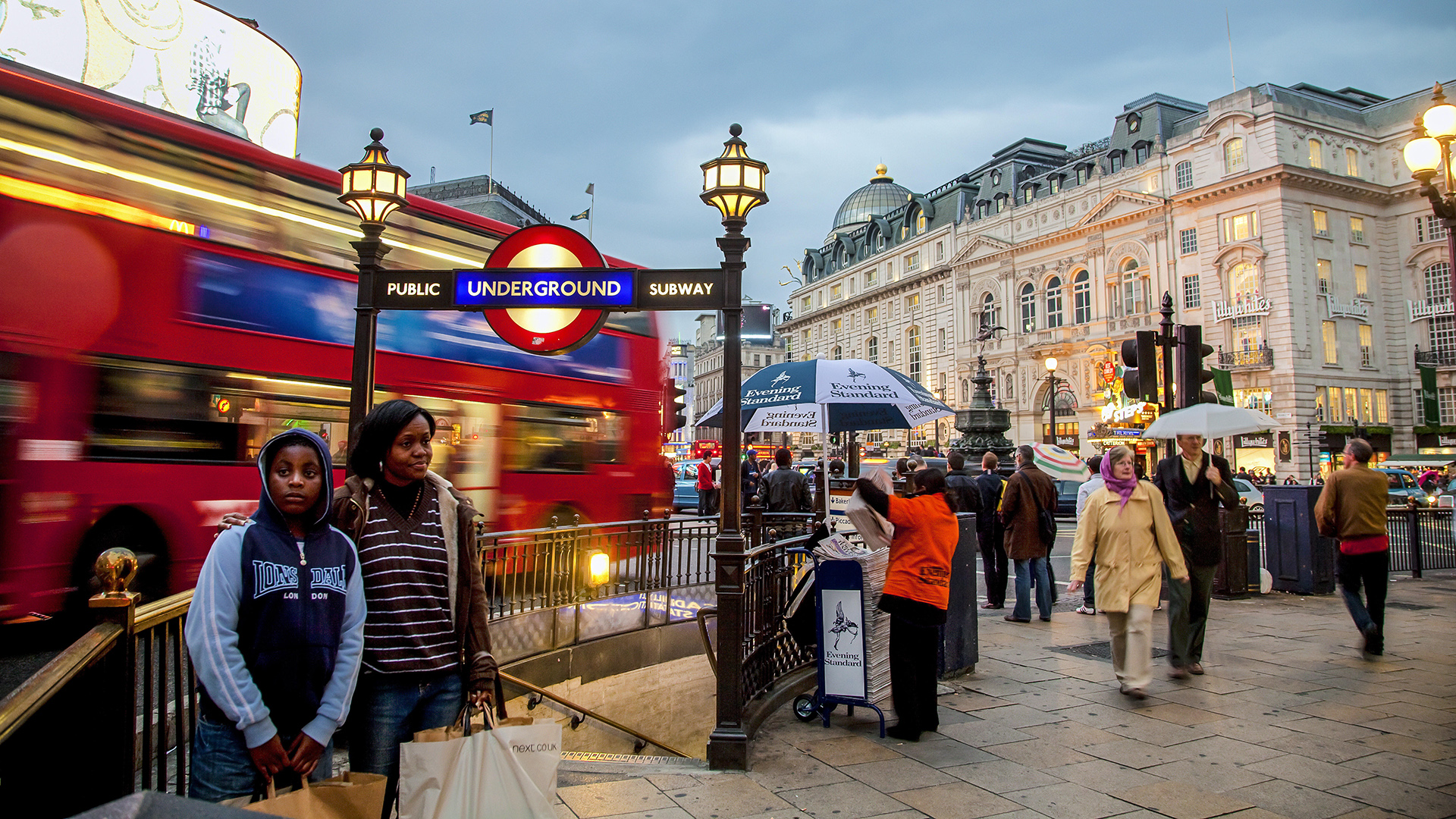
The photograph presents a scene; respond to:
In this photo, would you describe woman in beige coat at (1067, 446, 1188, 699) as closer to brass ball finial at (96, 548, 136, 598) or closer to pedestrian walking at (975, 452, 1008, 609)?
pedestrian walking at (975, 452, 1008, 609)

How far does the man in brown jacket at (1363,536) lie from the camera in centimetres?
695

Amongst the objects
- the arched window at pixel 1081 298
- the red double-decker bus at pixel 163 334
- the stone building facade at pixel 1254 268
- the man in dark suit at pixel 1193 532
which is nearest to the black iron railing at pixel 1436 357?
the stone building facade at pixel 1254 268

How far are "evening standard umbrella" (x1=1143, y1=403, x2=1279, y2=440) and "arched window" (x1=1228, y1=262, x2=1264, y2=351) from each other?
39.3 meters

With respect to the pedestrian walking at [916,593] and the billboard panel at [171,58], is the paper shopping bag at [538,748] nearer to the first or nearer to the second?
the pedestrian walking at [916,593]

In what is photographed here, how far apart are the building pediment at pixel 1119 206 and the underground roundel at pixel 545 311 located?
1888 inches

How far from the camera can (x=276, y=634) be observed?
246 cm

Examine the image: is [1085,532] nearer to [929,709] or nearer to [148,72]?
[929,709]

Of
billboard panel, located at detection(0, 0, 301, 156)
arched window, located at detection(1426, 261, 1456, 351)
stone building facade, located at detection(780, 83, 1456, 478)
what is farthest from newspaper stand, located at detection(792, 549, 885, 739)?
arched window, located at detection(1426, 261, 1456, 351)

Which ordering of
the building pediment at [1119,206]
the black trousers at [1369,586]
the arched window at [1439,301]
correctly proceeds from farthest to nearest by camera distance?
the building pediment at [1119,206], the arched window at [1439,301], the black trousers at [1369,586]

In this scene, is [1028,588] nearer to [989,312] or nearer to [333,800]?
[333,800]

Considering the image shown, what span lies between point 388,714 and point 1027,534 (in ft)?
24.4

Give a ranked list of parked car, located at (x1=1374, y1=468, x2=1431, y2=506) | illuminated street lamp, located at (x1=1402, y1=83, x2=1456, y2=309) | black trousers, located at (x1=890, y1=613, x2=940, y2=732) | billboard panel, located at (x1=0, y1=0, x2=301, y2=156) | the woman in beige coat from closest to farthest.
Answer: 1. black trousers, located at (x1=890, y1=613, x2=940, y2=732)
2. the woman in beige coat
3. illuminated street lamp, located at (x1=1402, y1=83, x2=1456, y2=309)
4. billboard panel, located at (x1=0, y1=0, x2=301, y2=156)
5. parked car, located at (x1=1374, y1=468, x2=1431, y2=506)

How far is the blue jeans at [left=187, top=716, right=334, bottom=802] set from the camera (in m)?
2.42

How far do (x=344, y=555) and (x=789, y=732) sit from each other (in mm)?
3523
